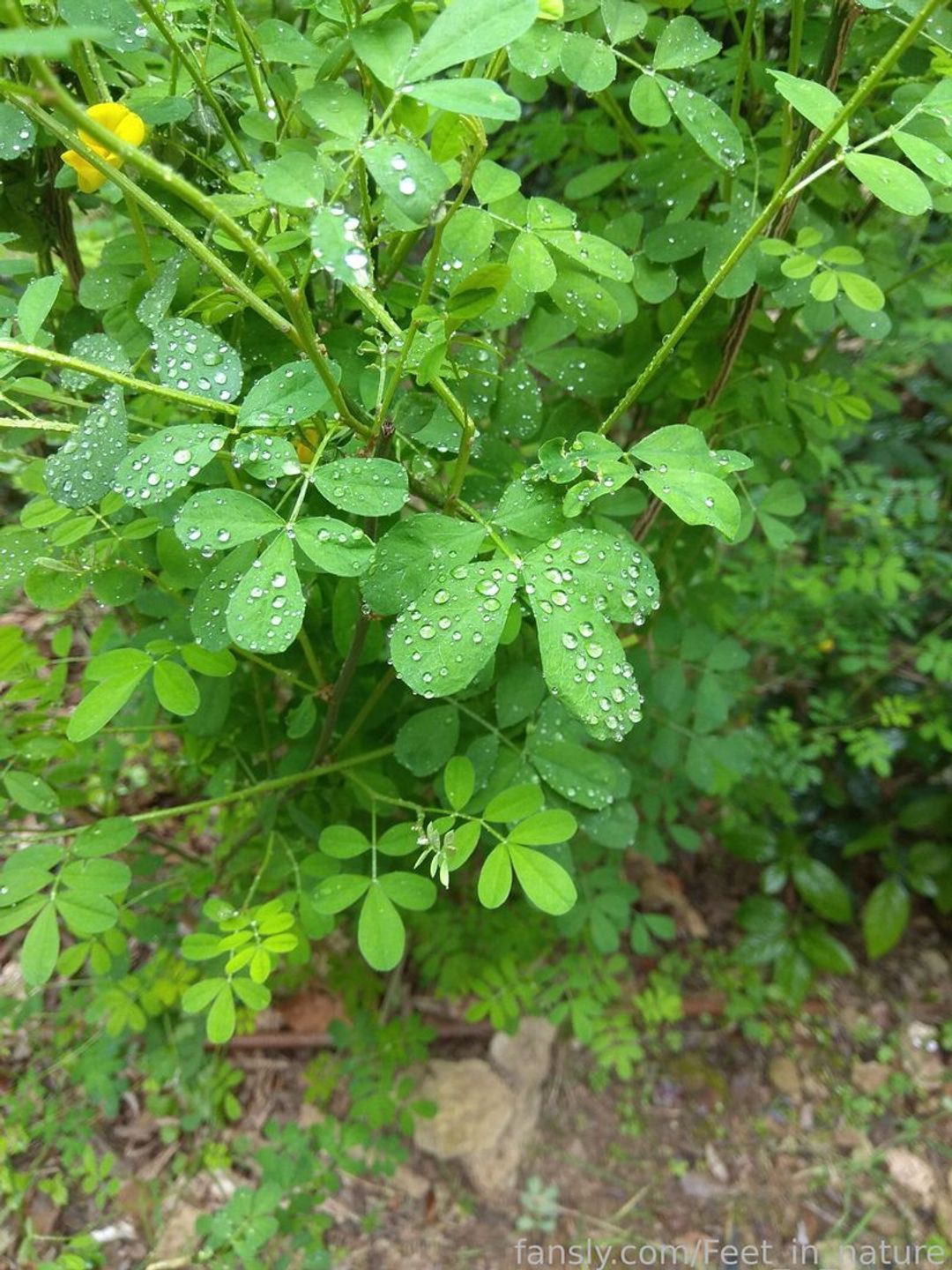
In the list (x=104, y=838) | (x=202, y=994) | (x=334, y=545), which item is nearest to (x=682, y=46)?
(x=334, y=545)

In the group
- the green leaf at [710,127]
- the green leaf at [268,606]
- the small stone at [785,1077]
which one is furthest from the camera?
the small stone at [785,1077]

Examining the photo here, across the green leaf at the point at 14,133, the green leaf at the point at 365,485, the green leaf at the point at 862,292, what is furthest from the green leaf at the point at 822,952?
the green leaf at the point at 14,133

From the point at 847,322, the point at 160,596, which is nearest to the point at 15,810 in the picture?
the point at 160,596

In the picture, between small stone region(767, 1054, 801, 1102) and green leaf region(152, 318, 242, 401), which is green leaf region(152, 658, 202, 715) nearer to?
green leaf region(152, 318, 242, 401)

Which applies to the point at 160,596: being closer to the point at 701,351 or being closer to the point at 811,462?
the point at 701,351

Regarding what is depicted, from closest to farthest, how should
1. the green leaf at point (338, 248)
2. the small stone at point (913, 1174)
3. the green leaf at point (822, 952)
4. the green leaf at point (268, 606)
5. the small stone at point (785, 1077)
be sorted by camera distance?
the green leaf at point (338, 248), the green leaf at point (268, 606), the small stone at point (913, 1174), the small stone at point (785, 1077), the green leaf at point (822, 952)

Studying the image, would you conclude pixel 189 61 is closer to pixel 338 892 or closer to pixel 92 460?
pixel 92 460

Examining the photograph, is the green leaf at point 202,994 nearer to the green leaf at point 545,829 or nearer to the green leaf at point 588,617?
the green leaf at point 545,829
